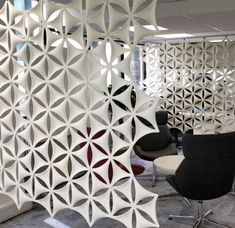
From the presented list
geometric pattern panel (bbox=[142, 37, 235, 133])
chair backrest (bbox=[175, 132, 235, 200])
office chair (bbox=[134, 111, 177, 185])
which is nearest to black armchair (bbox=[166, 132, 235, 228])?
chair backrest (bbox=[175, 132, 235, 200])

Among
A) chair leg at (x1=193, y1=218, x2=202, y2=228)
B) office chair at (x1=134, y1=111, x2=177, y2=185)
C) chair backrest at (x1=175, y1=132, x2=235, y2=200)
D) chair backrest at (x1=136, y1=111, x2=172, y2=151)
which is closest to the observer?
chair backrest at (x1=175, y1=132, x2=235, y2=200)

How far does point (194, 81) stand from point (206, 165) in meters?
3.38

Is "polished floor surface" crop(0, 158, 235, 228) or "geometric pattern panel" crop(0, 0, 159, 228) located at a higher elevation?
"geometric pattern panel" crop(0, 0, 159, 228)

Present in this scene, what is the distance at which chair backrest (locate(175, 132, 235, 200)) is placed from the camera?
2.98 metres

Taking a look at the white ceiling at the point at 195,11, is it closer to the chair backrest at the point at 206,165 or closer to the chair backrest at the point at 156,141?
the chair backrest at the point at 206,165

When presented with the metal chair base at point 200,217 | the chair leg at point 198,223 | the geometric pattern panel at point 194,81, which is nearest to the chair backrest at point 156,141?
the geometric pattern panel at point 194,81

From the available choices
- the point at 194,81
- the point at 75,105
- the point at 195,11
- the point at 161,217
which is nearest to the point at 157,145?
the point at 161,217

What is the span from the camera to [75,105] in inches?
101

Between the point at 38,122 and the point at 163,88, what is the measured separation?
166 inches

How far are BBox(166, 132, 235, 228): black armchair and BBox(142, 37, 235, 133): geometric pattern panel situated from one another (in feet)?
7.53

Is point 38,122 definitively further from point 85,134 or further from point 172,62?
point 172,62

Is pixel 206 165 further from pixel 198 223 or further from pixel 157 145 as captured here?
pixel 157 145

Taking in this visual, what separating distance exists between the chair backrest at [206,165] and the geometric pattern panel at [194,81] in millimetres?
2301

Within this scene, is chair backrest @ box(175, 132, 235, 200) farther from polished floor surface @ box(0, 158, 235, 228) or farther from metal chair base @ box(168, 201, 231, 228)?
polished floor surface @ box(0, 158, 235, 228)
